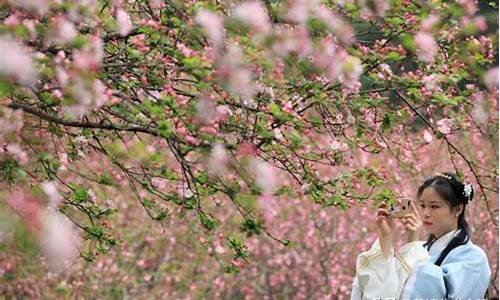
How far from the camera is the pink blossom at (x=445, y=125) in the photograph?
3067 mm

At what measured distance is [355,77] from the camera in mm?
2559

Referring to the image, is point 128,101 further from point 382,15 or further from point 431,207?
point 431,207

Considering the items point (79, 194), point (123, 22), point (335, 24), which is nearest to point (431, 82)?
point (335, 24)

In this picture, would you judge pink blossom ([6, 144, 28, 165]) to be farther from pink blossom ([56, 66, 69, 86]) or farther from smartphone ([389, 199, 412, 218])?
smartphone ([389, 199, 412, 218])

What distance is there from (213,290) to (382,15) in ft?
18.1

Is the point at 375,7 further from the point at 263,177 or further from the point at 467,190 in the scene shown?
the point at 467,190

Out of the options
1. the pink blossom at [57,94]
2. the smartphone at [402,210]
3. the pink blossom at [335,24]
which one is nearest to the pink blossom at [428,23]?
the pink blossom at [335,24]

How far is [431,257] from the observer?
3332mm

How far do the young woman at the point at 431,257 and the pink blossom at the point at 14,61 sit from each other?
4.38 ft

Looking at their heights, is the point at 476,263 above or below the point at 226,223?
below

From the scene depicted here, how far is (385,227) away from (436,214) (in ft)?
0.86

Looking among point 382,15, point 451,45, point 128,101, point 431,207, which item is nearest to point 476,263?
point 431,207

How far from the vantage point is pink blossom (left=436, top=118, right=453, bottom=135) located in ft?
10.1

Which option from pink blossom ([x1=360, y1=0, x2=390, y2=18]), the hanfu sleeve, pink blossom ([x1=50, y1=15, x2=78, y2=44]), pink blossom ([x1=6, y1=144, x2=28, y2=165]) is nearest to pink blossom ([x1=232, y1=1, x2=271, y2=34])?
pink blossom ([x1=360, y1=0, x2=390, y2=18])
